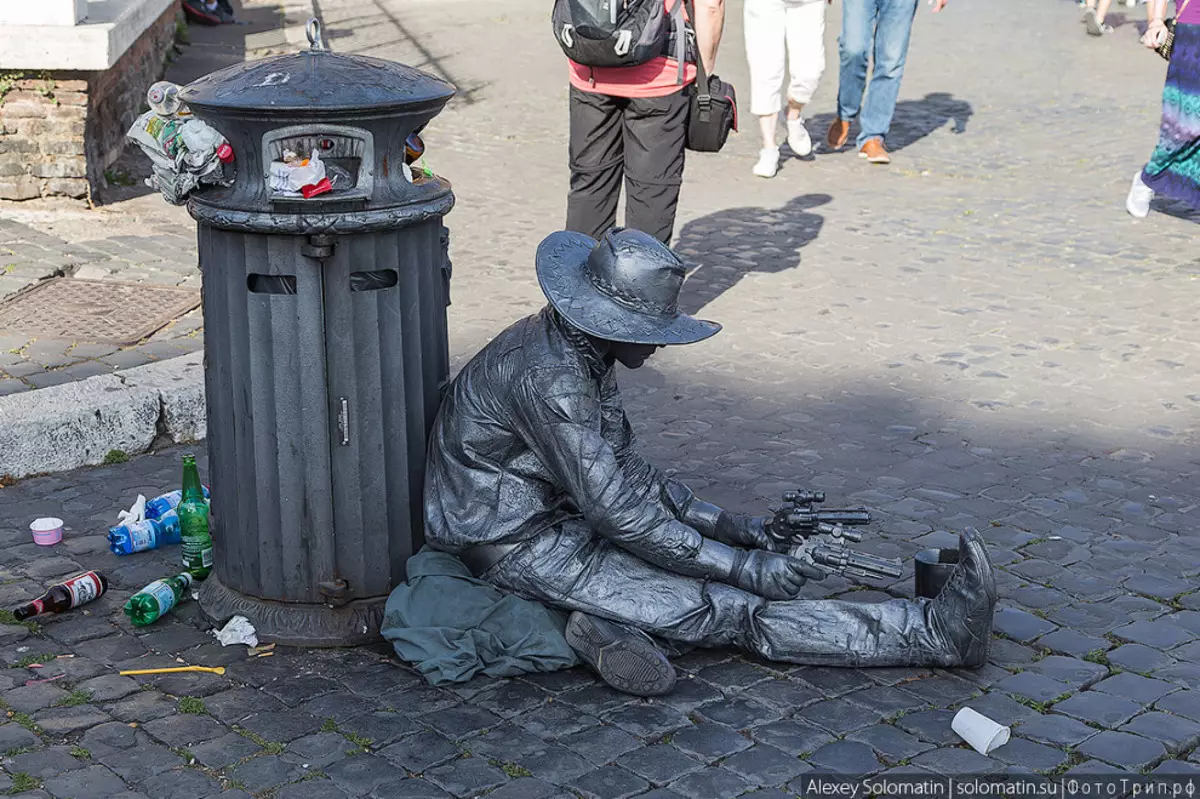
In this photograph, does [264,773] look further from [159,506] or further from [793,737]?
[159,506]

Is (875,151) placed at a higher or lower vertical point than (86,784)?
lower

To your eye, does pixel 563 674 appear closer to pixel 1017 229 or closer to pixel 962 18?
pixel 1017 229

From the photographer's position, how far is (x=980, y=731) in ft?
11.5

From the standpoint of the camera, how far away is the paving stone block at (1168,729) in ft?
11.5

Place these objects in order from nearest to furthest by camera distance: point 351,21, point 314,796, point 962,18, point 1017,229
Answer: point 314,796
point 1017,229
point 351,21
point 962,18

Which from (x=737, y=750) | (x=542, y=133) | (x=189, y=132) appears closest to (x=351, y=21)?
(x=542, y=133)

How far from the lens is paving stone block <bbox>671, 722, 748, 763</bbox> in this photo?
11.4ft

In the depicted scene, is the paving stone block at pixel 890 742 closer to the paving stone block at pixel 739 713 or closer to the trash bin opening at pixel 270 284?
the paving stone block at pixel 739 713

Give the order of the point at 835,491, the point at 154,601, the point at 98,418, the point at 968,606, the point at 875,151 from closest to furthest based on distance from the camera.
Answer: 1. the point at 968,606
2. the point at 154,601
3. the point at 835,491
4. the point at 98,418
5. the point at 875,151

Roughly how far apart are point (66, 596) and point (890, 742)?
7.49ft

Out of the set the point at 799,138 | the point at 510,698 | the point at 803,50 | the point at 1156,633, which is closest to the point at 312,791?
the point at 510,698

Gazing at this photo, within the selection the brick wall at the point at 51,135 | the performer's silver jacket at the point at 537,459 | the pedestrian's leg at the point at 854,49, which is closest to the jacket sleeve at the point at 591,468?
the performer's silver jacket at the point at 537,459

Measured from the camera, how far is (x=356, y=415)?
3.93 meters

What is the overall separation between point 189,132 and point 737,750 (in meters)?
2.09
